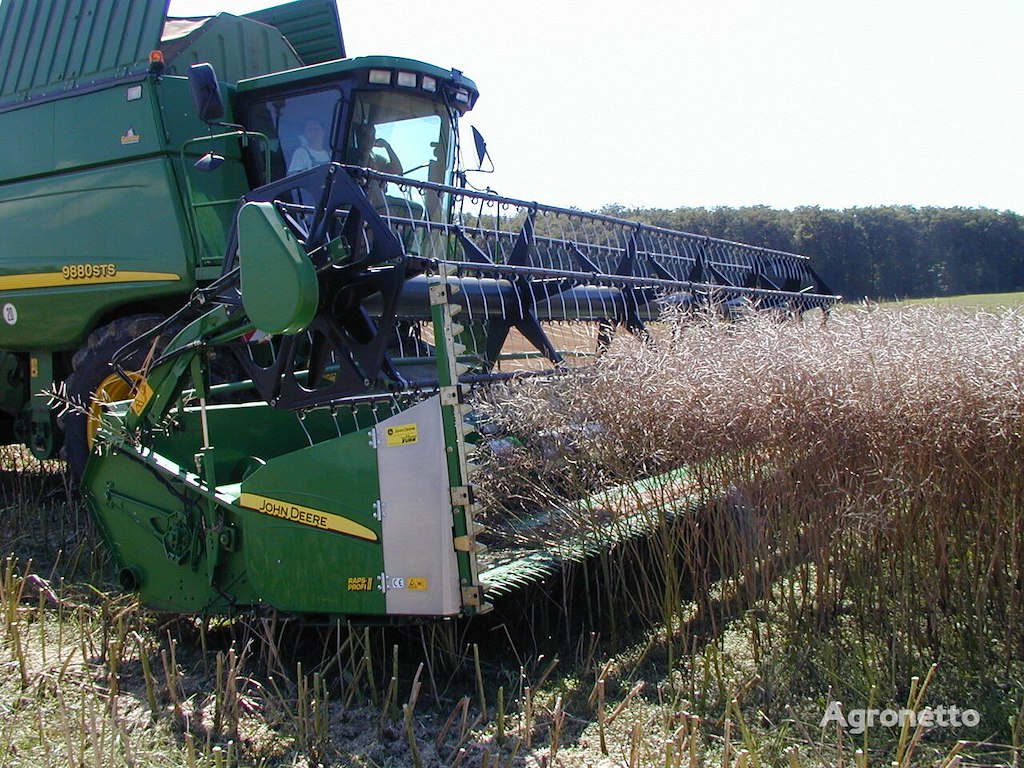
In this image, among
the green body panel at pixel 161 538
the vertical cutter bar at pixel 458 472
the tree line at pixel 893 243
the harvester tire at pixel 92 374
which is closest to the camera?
the vertical cutter bar at pixel 458 472

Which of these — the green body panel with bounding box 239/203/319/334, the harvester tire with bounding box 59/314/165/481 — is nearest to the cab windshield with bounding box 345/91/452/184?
the harvester tire with bounding box 59/314/165/481

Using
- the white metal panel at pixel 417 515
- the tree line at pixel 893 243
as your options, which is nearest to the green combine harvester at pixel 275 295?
the white metal panel at pixel 417 515

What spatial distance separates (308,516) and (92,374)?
2.69m

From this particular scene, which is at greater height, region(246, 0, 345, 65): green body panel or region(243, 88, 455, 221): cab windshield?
region(246, 0, 345, 65): green body panel

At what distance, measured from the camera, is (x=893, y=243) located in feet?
57.6

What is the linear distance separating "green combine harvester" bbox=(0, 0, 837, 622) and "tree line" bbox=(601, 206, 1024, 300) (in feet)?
31.7

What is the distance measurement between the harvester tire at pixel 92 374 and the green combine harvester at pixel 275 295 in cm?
2

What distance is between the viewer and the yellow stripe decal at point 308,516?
3.02m

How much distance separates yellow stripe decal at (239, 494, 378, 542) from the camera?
302 centimetres

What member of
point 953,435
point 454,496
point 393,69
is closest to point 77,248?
point 393,69

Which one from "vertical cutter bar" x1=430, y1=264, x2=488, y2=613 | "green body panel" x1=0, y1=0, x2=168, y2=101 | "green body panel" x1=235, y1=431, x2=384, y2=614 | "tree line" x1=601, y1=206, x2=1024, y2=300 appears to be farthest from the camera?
"tree line" x1=601, y1=206, x2=1024, y2=300

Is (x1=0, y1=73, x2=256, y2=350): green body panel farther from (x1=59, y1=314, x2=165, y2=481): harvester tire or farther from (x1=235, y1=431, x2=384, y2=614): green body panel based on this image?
(x1=235, y1=431, x2=384, y2=614): green body panel

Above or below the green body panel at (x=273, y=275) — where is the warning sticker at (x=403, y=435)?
below

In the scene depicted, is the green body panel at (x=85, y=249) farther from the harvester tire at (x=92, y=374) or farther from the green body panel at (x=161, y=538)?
the green body panel at (x=161, y=538)
